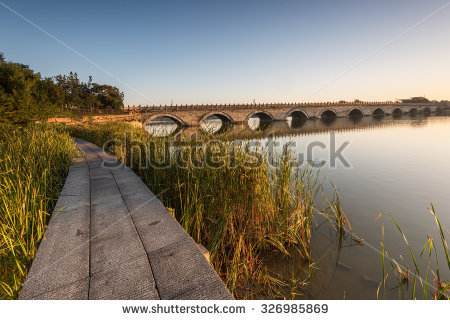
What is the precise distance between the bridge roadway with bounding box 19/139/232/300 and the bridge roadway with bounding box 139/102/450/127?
113 ft

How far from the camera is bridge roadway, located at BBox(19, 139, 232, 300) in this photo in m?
1.71

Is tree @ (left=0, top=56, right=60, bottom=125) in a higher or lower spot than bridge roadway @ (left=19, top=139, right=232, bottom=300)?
higher

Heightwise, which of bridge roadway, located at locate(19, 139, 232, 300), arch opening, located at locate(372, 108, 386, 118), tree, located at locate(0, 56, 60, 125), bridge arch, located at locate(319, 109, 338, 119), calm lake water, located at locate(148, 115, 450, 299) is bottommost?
calm lake water, located at locate(148, 115, 450, 299)

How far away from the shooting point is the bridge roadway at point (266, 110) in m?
43.9

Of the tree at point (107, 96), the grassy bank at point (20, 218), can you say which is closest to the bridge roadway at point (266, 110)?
the tree at point (107, 96)

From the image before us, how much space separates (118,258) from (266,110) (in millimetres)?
55595

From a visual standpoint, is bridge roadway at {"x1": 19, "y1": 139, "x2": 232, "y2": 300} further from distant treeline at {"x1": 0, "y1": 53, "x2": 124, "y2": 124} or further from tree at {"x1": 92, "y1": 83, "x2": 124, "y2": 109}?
tree at {"x1": 92, "y1": 83, "x2": 124, "y2": 109}

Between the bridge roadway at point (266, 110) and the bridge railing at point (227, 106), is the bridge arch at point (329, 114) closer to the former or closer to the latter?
the bridge roadway at point (266, 110)

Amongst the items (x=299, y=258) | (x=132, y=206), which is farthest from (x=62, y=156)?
(x=299, y=258)

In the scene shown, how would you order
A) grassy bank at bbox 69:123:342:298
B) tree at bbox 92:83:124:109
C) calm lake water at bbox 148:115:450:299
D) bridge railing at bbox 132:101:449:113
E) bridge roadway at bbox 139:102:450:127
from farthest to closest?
tree at bbox 92:83:124:109
bridge roadway at bbox 139:102:450:127
bridge railing at bbox 132:101:449:113
calm lake water at bbox 148:115:450:299
grassy bank at bbox 69:123:342:298

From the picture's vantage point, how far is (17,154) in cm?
485

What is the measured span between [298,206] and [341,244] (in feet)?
4.32

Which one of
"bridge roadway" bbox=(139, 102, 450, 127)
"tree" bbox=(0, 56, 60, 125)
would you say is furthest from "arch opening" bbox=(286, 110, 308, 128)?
"tree" bbox=(0, 56, 60, 125)
